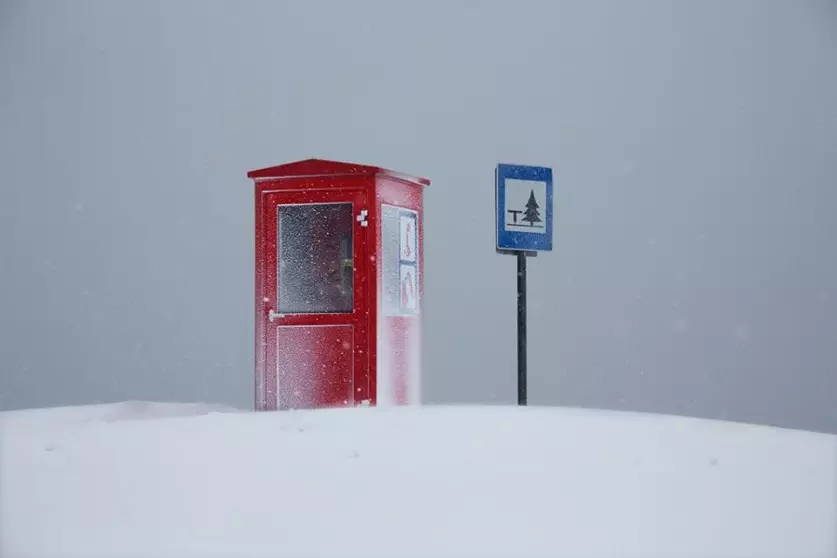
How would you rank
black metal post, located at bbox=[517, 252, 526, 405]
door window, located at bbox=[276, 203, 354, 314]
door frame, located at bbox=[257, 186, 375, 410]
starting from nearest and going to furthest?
1. door frame, located at bbox=[257, 186, 375, 410]
2. black metal post, located at bbox=[517, 252, 526, 405]
3. door window, located at bbox=[276, 203, 354, 314]

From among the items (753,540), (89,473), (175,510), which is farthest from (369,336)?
(753,540)

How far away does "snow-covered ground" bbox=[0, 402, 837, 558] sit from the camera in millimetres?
4121

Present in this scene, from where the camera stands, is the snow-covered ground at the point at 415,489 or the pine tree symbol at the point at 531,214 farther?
the pine tree symbol at the point at 531,214

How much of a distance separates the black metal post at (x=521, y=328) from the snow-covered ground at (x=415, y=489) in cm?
115

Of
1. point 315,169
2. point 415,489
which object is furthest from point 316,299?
point 415,489

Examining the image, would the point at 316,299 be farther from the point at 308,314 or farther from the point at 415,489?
the point at 415,489

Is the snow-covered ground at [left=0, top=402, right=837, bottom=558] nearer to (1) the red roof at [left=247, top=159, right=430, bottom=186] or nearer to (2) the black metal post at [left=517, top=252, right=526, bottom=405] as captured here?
(2) the black metal post at [left=517, top=252, right=526, bottom=405]

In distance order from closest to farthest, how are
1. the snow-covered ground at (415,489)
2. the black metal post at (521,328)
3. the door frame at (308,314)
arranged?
1. the snow-covered ground at (415,489)
2. the door frame at (308,314)
3. the black metal post at (521,328)

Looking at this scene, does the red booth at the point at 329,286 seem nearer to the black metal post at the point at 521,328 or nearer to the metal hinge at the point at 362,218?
→ the metal hinge at the point at 362,218

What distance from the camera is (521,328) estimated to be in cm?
812

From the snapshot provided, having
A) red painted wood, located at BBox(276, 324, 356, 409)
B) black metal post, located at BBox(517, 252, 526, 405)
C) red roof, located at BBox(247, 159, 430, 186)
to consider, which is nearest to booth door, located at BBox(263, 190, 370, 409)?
red painted wood, located at BBox(276, 324, 356, 409)

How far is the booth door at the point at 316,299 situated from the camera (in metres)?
7.97

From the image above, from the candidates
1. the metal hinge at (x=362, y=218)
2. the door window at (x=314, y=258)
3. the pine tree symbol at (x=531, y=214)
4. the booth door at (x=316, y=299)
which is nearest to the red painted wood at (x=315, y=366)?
the booth door at (x=316, y=299)

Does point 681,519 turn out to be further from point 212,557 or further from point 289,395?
point 289,395
